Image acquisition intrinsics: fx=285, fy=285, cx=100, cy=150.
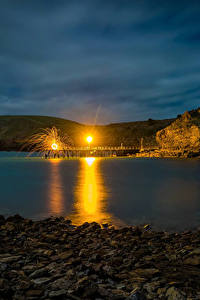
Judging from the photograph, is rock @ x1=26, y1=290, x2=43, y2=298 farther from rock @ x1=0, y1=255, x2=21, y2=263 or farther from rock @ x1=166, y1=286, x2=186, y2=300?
rock @ x1=166, y1=286, x2=186, y2=300

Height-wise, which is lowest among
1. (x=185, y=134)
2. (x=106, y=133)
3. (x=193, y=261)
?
(x=193, y=261)

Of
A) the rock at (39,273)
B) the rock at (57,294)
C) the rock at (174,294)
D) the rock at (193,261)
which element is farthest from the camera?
the rock at (193,261)

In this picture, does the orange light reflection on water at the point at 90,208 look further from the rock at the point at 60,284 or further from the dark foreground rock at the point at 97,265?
the rock at the point at 60,284

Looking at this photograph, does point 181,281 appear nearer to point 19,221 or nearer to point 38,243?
point 38,243

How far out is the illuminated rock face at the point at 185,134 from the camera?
66562 mm

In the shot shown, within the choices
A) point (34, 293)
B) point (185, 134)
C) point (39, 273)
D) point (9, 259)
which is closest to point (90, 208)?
point (9, 259)

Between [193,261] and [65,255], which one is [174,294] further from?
[65,255]

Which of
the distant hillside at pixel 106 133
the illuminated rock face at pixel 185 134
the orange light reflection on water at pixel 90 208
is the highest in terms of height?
the distant hillside at pixel 106 133

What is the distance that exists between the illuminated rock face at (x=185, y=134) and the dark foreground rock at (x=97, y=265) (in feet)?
190

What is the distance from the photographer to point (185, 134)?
68.4 meters

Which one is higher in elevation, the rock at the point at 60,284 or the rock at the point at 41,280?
the rock at the point at 60,284

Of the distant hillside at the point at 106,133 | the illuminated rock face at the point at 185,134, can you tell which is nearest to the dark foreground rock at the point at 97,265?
the illuminated rock face at the point at 185,134

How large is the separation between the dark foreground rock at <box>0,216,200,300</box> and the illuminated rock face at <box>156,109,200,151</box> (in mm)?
58026

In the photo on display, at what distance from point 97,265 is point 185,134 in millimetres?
64315
